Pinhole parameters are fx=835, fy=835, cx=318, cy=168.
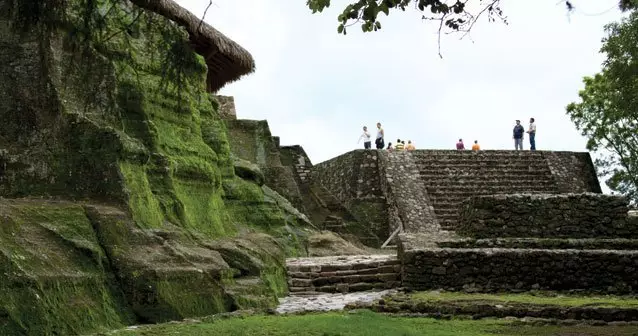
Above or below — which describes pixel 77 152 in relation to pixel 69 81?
below

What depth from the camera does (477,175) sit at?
2561cm

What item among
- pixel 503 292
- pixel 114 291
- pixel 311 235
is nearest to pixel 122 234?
pixel 114 291

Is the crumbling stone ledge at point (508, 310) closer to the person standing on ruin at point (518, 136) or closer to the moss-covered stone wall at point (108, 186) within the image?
the moss-covered stone wall at point (108, 186)

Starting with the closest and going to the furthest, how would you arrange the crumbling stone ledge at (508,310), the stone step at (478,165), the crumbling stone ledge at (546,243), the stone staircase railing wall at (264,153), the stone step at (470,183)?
the crumbling stone ledge at (508,310) → the crumbling stone ledge at (546,243) → the stone staircase railing wall at (264,153) → the stone step at (470,183) → the stone step at (478,165)

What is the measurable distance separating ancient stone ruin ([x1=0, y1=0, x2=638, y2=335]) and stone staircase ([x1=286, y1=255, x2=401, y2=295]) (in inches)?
1.3

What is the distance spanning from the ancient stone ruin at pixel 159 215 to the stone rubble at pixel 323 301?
0.32 meters

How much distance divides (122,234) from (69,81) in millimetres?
2993

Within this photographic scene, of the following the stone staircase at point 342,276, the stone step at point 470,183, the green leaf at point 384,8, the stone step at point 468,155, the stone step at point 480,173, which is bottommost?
the stone staircase at point 342,276

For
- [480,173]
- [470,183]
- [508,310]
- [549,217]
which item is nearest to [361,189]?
[470,183]

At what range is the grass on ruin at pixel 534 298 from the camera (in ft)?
36.4

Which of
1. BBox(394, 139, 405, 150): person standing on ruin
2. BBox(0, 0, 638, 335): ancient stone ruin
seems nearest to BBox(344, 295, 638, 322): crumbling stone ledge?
BBox(0, 0, 638, 335): ancient stone ruin

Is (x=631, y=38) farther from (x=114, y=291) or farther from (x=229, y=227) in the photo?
(x=114, y=291)

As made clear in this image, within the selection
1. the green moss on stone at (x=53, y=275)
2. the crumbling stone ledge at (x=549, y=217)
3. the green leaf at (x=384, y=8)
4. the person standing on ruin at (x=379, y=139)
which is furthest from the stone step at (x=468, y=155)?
the green leaf at (x=384, y=8)

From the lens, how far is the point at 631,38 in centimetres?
2070
